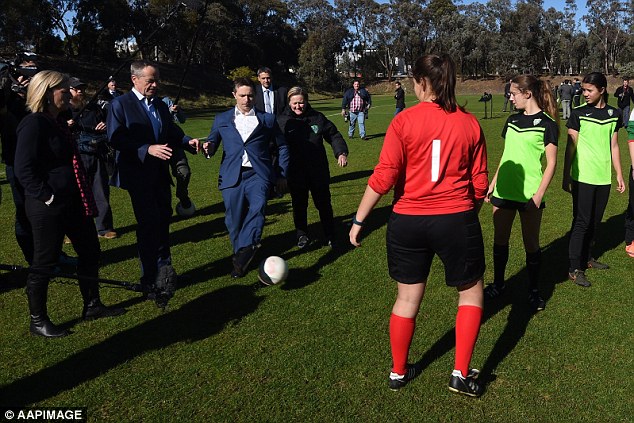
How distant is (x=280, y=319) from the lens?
458 centimetres

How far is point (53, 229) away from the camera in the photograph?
13.3 feet

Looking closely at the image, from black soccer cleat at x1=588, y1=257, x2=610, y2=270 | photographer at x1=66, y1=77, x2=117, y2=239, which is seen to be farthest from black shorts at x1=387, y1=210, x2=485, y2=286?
photographer at x1=66, y1=77, x2=117, y2=239

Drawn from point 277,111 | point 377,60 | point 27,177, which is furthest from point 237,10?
point 27,177

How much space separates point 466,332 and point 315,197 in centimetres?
367

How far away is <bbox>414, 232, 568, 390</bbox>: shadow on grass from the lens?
382 centimetres

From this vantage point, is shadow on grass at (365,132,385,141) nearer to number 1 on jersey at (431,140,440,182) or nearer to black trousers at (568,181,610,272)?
black trousers at (568,181,610,272)

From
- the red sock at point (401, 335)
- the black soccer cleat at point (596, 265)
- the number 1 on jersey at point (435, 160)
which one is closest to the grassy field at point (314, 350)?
the black soccer cleat at point (596, 265)

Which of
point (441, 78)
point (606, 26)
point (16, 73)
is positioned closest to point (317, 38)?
point (606, 26)

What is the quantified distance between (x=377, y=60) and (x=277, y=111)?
78212 mm

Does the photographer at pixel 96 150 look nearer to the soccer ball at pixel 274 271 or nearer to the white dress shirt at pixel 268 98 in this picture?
the white dress shirt at pixel 268 98

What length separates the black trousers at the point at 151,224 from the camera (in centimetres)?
483

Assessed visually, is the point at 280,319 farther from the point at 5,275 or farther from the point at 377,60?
the point at 377,60

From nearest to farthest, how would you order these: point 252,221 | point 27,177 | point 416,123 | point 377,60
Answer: point 416,123
point 27,177
point 252,221
point 377,60

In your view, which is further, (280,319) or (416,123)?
(280,319)
